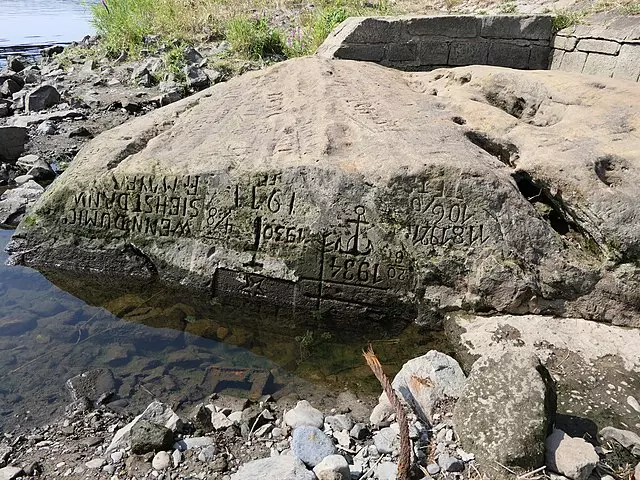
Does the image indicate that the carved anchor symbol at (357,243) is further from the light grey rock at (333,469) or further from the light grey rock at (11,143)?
the light grey rock at (11,143)

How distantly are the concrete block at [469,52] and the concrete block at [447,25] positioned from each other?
0.12 meters

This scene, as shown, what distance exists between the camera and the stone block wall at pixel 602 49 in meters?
6.08

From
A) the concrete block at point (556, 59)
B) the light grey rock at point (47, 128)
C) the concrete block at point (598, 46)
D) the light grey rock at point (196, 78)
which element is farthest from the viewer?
the light grey rock at point (196, 78)

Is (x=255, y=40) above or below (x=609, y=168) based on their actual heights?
below

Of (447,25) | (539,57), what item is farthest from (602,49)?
(447,25)

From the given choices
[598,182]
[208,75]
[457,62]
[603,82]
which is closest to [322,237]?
[598,182]

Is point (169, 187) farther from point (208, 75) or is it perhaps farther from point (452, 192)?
point (208, 75)

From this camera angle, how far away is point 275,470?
7.57 ft

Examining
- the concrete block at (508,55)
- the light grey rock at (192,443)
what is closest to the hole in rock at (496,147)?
the light grey rock at (192,443)

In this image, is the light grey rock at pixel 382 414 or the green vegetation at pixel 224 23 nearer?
the light grey rock at pixel 382 414

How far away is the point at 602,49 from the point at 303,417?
5669 mm

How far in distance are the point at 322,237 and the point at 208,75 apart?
253 inches

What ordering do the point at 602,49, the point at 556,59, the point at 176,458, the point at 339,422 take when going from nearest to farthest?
the point at 176,458
the point at 339,422
the point at 602,49
the point at 556,59

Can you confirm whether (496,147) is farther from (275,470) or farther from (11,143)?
(11,143)
